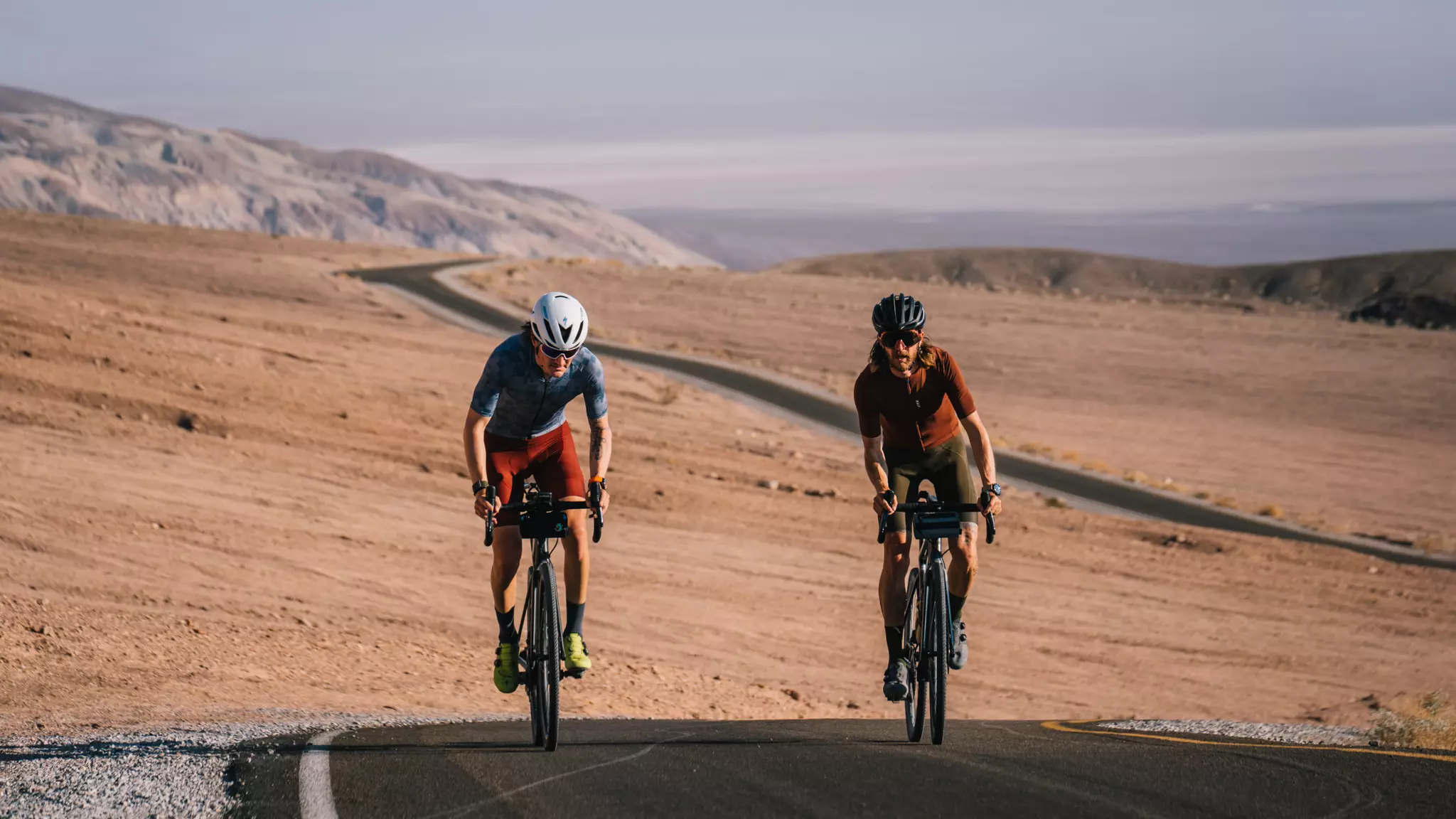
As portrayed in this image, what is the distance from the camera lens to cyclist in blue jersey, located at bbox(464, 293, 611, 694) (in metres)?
7.10

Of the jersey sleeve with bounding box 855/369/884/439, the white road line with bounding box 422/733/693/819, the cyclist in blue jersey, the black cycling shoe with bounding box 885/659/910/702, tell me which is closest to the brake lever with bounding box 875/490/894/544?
the jersey sleeve with bounding box 855/369/884/439

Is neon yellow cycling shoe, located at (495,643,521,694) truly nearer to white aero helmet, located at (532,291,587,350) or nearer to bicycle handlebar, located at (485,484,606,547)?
bicycle handlebar, located at (485,484,606,547)

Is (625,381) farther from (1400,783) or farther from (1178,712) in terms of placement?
(1400,783)

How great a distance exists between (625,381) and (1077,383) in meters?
24.2

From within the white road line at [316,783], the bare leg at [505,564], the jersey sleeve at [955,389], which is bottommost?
the white road line at [316,783]

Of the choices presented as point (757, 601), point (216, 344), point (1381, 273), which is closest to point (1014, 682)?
point (757, 601)

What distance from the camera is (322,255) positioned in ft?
279

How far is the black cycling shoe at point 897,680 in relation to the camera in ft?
26.1

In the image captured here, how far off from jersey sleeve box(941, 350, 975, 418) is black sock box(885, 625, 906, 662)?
1385mm

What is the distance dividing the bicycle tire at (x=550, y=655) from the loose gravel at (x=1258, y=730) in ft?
16.6

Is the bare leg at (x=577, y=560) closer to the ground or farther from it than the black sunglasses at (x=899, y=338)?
closer to the ground

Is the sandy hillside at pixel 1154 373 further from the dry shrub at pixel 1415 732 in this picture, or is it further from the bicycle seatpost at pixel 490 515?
the bicycle seatpost at pixel 490 515

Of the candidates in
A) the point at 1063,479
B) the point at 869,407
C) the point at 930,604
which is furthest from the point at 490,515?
the point at 1063,479

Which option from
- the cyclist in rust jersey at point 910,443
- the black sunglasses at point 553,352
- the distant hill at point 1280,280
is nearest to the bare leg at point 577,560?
the black sunglasses at point 553,352
